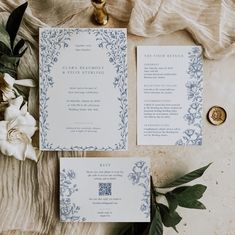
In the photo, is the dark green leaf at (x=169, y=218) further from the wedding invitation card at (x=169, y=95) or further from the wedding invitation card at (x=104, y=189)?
the wedding invitation card at (x=169, y=95)

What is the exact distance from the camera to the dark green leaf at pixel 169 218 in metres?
0.84

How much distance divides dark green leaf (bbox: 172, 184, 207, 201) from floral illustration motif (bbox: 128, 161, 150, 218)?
0.07 meters

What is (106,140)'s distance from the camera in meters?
0.87

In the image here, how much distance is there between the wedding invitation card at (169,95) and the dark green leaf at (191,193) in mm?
106

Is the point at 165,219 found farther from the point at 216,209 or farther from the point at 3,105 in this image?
the point at 3,105

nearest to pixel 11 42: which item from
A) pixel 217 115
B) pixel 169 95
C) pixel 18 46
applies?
pixel 18 46

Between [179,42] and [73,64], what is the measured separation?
261 mm

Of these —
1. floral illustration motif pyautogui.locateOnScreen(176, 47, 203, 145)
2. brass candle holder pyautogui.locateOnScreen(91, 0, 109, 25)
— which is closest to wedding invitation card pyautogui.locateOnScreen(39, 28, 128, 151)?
brass candle holder pyautogui.locateOnScreen(91, 0, 109, 25)

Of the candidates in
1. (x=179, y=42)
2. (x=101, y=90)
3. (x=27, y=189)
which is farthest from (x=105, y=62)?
(x=27, y=189)

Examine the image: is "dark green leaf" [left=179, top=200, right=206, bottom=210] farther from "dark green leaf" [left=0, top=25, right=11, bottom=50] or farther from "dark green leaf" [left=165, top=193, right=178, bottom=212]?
"dark green leaf" [left=0, top=25, right=11, bottom=50]

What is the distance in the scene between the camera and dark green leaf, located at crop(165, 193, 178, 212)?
84cm

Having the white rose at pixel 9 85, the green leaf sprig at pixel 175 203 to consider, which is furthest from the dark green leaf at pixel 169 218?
the white rose at pixel 9 85

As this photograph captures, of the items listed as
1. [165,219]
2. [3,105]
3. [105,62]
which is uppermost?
[105,62]

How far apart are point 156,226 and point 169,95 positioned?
311 mm
